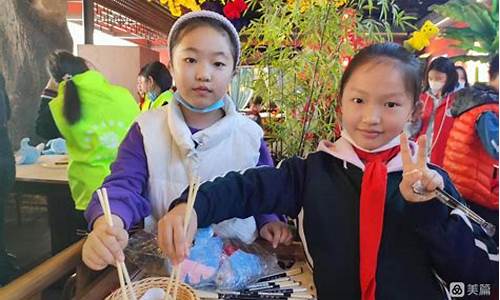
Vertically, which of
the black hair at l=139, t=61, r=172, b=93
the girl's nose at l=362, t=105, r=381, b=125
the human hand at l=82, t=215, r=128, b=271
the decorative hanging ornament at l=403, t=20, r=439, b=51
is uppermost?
the decorative hanging ornament at l=403, t=20, r=439, b=51

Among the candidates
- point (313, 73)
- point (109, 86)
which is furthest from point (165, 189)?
point (109, 86)

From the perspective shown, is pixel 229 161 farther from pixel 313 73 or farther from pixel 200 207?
pixel 313 73

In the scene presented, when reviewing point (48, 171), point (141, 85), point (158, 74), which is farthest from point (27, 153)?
point (158, 74)

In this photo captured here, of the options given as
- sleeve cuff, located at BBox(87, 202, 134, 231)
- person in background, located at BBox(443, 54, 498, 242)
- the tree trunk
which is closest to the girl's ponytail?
the tree trunk

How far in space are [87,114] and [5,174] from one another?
16.9 inches

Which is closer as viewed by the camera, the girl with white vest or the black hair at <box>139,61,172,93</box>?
the girl with white vest

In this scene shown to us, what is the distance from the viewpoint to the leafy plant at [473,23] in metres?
0.91

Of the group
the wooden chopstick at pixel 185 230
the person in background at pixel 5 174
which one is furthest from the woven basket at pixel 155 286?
the person in background at pixel 5 174

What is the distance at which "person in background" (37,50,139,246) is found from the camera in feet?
5.05

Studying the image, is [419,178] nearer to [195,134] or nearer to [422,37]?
[195,134]

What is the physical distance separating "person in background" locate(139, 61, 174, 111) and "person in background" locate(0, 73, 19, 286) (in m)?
0.54

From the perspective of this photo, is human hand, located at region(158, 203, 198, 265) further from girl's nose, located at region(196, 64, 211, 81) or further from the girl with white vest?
girl's nose, located at region(196, 64, 211, 81)

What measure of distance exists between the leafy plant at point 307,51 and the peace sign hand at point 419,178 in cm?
55

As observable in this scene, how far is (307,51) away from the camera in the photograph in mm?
1304
